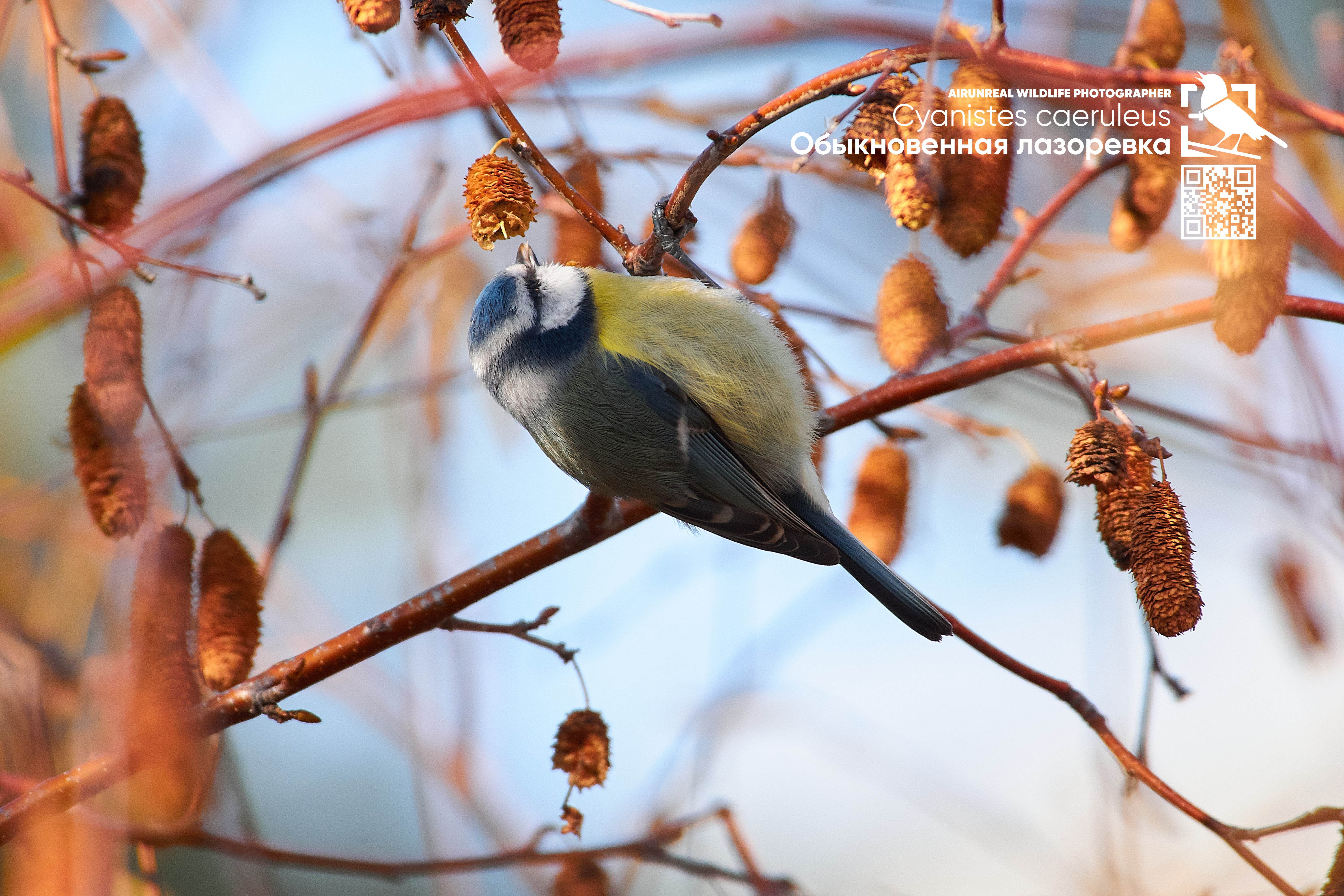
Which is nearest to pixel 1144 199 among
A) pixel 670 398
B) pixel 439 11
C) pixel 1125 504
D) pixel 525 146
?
pixel 1125 504

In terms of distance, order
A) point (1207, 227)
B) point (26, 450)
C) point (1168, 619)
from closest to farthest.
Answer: point (1168, 619) → point (1207, 227) → point (26, 450)

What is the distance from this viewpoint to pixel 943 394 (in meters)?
1.43

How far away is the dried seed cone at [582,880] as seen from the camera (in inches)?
54.6

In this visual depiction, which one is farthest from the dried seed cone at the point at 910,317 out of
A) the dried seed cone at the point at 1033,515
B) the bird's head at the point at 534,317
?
the bird's head at the point at 534,317

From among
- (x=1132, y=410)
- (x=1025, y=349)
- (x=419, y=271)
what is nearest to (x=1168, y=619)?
(x=1025, y=349)

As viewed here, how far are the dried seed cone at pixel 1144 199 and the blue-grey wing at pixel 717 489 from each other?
65 centimetres

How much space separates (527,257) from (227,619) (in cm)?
81

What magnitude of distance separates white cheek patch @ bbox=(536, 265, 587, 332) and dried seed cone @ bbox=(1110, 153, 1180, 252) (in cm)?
84

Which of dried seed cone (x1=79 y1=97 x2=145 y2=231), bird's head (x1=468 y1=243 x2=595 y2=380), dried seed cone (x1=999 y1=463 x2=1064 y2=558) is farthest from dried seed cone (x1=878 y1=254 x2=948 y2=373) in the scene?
dried seed cone (x1=79 y1=97 x2=145 y2=231)

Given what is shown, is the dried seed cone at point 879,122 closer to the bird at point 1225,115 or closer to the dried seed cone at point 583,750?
the bird at point 1225,115

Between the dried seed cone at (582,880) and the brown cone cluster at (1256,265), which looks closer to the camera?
the brown cone cluster at (1256,265)

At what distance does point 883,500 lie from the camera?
5.29 feet

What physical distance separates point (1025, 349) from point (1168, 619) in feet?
1.45

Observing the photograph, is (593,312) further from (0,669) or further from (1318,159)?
(1318,159)
